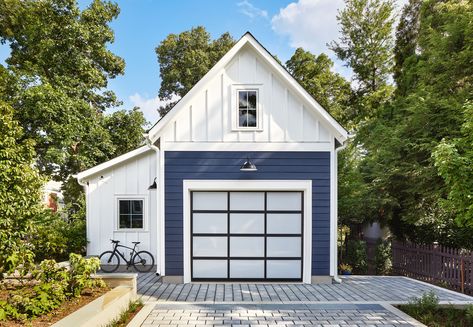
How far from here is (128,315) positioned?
19.3 ft

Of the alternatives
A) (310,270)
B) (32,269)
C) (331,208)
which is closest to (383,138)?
(331,208)

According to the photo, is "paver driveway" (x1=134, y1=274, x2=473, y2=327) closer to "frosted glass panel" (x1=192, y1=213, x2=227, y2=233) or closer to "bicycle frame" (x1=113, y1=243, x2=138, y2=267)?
"frosted glass panel" (x1=192, y1=213, x2=227, y2=233)

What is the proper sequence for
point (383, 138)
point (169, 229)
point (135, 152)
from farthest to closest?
point (383, 138), point (135, 152), point (169, 229)

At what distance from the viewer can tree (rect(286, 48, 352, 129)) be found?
22156mm

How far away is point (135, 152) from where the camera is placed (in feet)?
36.0

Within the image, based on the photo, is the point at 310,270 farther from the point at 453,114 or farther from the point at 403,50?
the point at 403,50

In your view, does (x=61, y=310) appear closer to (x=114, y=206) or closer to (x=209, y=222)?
(x=209, y=222)

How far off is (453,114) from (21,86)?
54.7 ft

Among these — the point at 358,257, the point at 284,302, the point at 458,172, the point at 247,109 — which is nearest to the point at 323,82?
the point at 358,257

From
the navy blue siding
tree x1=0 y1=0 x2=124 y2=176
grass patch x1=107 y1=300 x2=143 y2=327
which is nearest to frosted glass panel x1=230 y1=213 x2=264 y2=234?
the navy blue siding

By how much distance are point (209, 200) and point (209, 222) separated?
60 centimetres

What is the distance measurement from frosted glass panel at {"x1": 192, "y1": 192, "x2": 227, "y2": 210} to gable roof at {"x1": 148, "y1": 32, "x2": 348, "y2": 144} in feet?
6.34

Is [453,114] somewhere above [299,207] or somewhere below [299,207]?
above

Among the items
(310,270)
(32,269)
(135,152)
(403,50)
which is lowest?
(310,270)
